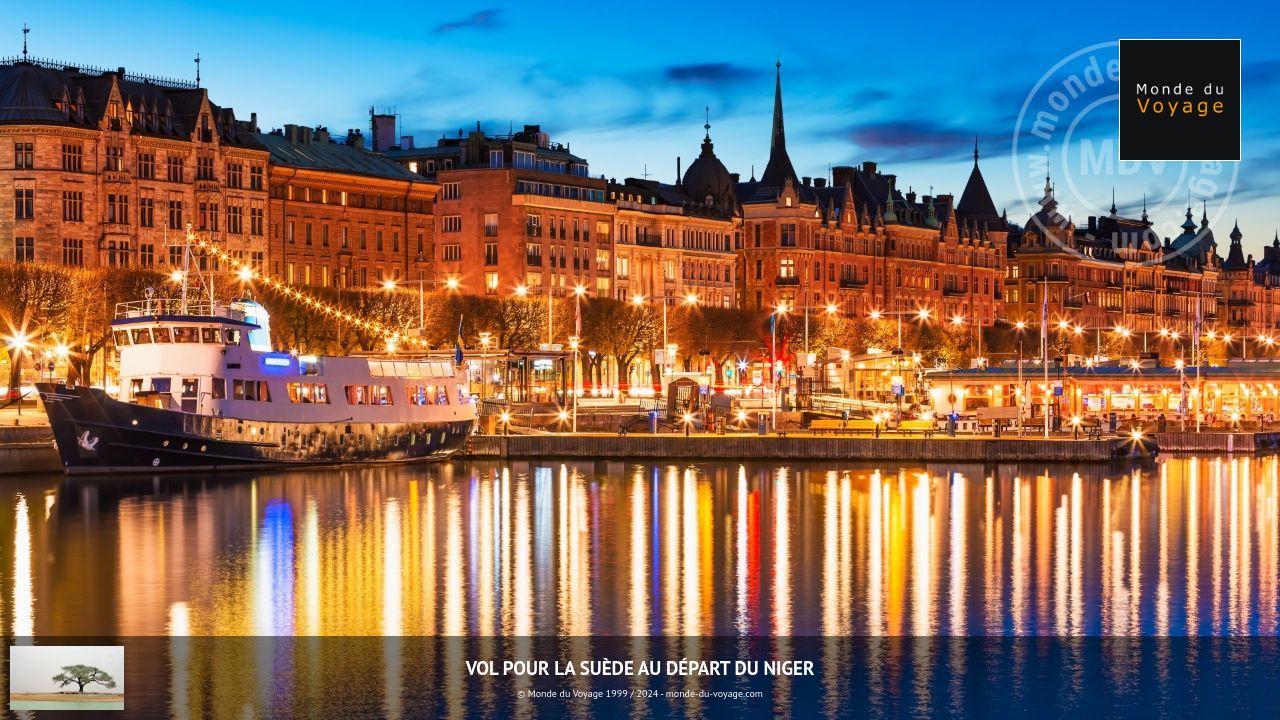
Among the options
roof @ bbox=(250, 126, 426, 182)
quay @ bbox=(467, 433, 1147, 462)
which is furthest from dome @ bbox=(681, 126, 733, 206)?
quay @ bbox=(467, 433, 1147, 462)

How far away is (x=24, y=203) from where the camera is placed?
111 metres

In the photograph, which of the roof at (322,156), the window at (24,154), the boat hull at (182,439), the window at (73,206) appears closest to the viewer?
the boat hull at (182,439)

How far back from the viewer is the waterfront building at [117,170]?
363ft

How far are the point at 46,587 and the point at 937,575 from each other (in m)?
20.7

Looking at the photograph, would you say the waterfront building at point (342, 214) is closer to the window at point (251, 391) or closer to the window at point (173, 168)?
the window at point (173, 168)

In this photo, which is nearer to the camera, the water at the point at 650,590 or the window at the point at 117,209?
the water at the point at 650,590

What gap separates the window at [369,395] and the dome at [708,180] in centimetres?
9013

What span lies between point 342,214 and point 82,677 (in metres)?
97.5

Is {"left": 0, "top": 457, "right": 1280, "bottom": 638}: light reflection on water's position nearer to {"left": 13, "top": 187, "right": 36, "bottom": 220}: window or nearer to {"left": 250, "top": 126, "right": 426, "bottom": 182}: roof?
{"left": 13, "top": 187, "right": 36, "bottom": 220}: window

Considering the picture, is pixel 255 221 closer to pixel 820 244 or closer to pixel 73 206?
pixel 73 206

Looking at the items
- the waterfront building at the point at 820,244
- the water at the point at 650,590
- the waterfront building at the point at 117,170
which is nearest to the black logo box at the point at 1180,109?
the water at the point at 650,590

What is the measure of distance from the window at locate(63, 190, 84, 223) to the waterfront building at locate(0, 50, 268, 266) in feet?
0.17

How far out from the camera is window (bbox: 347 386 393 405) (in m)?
83.1

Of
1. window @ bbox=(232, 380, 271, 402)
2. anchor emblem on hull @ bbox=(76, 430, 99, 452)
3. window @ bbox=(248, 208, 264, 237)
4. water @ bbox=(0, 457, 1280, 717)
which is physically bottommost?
water @ bbox=(0, 457, 1280, 717)
